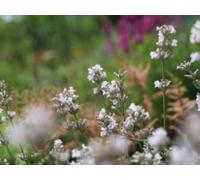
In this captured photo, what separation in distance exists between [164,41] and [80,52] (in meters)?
4.90

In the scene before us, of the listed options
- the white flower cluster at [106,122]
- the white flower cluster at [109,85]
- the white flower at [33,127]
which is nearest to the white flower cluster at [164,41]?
the white flower cluster at [109,85]

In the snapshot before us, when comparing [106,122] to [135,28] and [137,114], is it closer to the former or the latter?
[137,114]

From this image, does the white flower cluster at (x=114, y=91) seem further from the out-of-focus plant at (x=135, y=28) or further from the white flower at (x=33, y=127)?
the out-of-focus plant at (x=135, y=28)

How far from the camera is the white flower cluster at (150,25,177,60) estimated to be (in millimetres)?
2045

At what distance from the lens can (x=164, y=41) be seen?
6.81ft

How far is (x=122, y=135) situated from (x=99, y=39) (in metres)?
5.61

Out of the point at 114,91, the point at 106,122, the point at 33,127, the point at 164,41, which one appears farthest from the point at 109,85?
the point at 33,127

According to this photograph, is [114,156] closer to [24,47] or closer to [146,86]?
[146,86]

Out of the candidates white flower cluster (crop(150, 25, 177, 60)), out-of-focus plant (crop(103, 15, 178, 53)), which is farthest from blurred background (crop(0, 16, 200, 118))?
white flower cluster (crop(150, 25, 177, 60))

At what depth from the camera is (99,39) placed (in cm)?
770

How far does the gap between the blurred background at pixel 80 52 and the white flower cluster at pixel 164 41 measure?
978 mm

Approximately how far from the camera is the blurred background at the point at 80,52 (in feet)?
11.3
